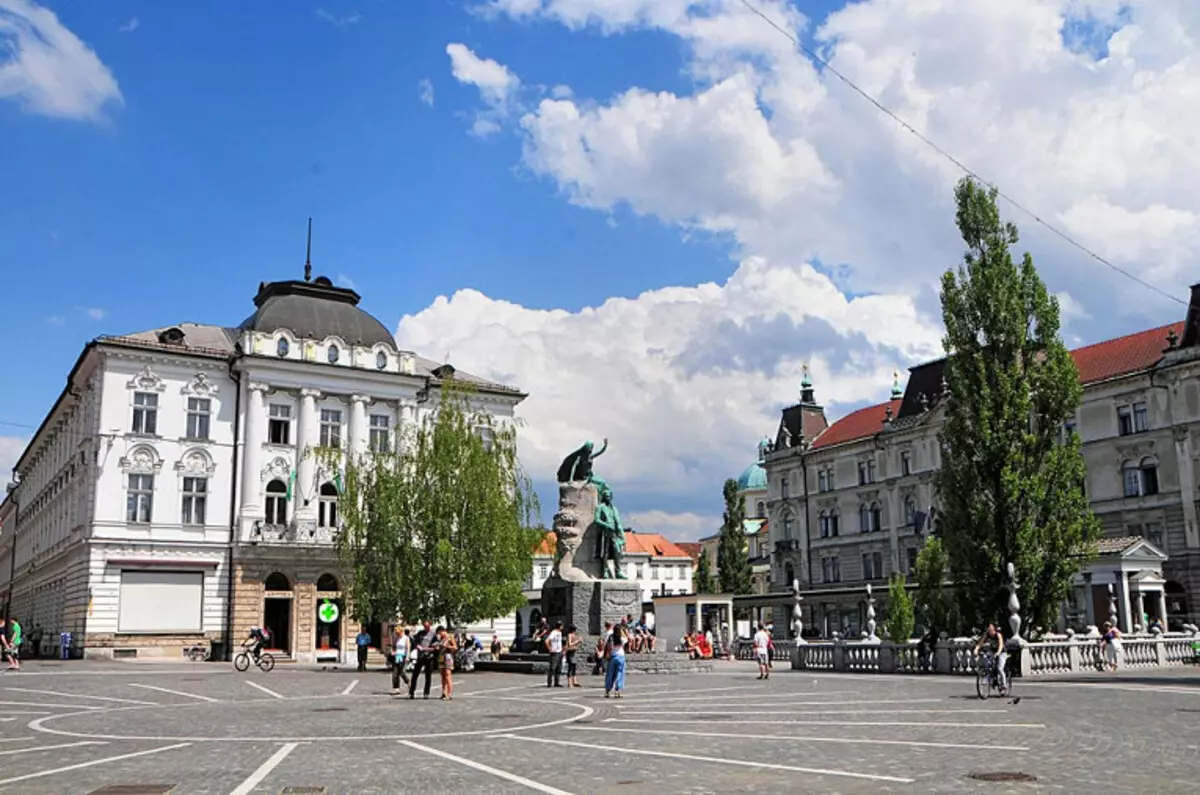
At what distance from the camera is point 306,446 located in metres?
53.3

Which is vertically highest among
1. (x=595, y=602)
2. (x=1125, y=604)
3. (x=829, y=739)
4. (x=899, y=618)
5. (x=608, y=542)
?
(x=608, y=542)

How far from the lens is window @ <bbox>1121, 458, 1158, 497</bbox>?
193 ft

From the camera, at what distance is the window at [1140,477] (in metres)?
59.0

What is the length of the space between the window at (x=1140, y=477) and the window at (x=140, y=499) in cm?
5150

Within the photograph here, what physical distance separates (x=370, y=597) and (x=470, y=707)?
17577 millimetres

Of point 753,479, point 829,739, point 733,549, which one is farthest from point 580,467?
point 753,479

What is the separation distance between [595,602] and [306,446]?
25649mm

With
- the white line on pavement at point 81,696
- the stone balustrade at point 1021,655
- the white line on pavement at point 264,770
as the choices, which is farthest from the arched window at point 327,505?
the white line on pavement at point 264,770

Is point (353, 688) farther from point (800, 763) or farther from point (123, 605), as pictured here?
point (123, 605)

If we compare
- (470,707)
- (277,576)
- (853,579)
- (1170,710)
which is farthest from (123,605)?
(853,579)

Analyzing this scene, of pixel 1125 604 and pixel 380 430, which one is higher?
pixel 380 430

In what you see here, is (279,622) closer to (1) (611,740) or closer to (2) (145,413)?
(2) (145,413)

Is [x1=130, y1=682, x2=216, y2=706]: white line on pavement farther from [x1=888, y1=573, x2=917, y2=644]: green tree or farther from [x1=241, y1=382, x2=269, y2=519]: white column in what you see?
[x1=888, y1=573, x2=917, y2=644]: green tree

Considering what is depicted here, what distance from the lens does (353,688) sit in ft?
94.8
